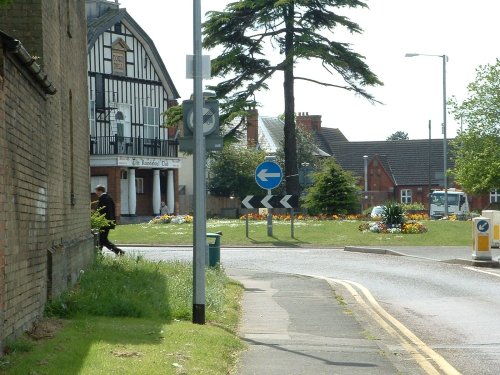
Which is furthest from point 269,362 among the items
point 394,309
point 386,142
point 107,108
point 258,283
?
point 386,142

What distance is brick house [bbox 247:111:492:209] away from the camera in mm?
84812

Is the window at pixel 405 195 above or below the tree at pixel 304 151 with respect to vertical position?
below

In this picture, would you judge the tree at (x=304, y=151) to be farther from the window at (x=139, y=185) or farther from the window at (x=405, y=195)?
the window at (x=405, y=195)

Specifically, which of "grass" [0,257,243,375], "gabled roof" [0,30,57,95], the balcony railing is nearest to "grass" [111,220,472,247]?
the balcony railing

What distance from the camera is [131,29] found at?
57031 mm

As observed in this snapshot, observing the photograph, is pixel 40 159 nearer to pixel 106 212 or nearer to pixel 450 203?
pixel 106 212

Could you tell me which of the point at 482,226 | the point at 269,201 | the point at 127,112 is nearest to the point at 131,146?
the point at 127,112

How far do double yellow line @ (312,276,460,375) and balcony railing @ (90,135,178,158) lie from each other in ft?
125

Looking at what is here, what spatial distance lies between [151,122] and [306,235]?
1006 inches

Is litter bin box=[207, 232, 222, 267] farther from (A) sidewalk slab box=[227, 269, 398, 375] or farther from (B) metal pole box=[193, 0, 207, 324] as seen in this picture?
(B) metal pole box=[193, 0, 207, 324]

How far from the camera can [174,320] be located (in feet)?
40.9

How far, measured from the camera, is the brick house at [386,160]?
84.8 metres

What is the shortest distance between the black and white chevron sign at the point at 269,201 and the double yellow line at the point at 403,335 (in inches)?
486

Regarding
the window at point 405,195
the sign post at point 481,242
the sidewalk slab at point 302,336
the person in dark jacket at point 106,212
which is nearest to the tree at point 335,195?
the sign post at point 481,242
